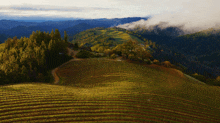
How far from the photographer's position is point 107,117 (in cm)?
2294

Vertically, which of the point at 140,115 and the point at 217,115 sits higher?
the point at 140,115

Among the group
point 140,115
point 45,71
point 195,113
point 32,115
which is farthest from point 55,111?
point 45,71

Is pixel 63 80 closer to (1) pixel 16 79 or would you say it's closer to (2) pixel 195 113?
(1) pixel 16 79

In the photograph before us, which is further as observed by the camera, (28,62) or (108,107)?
(28,62)

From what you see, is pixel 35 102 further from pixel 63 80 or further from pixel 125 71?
pixel 125 71

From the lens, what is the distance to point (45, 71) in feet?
200

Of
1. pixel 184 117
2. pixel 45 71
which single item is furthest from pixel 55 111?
pixel 45 71

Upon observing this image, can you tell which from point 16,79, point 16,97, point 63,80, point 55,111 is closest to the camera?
point 55,111

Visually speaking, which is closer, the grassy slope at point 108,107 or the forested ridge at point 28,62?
the grassy slope at point 108,107

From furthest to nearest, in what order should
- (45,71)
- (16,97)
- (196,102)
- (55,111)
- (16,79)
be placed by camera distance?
(45,71), (16,79), (196,102), (16,97), (55,111)

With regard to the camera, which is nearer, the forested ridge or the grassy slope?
the grassy slope

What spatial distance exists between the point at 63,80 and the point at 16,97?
77.3 ft

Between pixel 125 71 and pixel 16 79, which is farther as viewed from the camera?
pixel 125 71

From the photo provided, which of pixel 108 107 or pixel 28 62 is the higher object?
pixel 28 62
